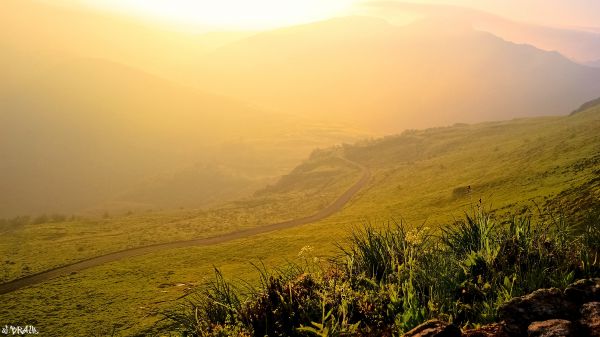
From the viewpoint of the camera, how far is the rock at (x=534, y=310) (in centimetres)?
639

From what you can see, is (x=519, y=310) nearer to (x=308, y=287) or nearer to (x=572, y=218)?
(x=308, y=287)

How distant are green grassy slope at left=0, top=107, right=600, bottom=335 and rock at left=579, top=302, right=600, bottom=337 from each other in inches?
122

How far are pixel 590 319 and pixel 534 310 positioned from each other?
707 millimetres

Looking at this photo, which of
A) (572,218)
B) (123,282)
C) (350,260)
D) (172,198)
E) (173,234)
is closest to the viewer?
(350,260)

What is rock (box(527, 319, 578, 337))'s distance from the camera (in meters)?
5.85

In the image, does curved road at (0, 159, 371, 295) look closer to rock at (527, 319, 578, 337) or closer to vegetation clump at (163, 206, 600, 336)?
vegetation clump at (163, 206, 600, 336)

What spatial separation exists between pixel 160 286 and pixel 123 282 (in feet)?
10.5

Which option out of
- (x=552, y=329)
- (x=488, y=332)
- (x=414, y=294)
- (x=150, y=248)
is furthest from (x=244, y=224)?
(x=552, y=329)

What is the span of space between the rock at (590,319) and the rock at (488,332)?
1.03 m

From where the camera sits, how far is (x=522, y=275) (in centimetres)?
817

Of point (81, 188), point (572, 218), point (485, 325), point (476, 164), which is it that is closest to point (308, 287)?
point (485, 325)

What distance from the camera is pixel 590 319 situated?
6.04 metres

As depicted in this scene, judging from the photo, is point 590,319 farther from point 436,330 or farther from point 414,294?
point 414,294

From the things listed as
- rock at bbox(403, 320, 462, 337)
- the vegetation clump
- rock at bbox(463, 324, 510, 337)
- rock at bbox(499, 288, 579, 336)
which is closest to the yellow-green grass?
the vegetation clump
